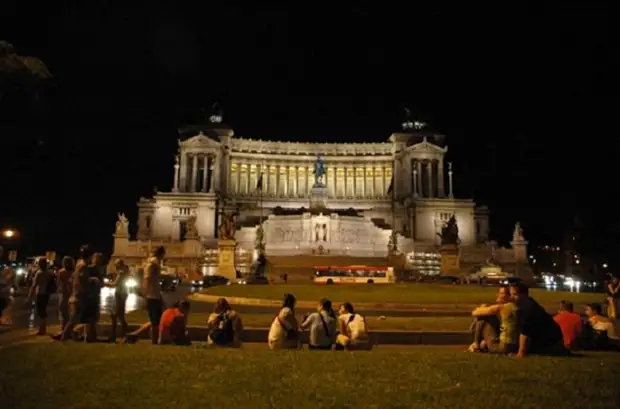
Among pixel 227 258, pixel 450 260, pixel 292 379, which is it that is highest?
pixel 450 260

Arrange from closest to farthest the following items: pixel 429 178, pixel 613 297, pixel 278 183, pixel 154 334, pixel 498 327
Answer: pixel 498 327
pixel 154 334
pixel 613 297
pixel 429 178
pixel 278 183

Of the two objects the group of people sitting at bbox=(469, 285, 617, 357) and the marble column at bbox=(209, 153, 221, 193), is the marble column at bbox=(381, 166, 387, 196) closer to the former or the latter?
the marble column at bbox=(209, 153, 221, 193)

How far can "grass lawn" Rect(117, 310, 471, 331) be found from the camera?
1820 cm

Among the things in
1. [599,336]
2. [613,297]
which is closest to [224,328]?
[599,336]

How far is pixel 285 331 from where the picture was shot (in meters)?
14.4

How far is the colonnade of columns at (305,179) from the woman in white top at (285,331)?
9791cm

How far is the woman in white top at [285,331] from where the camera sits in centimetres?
1430

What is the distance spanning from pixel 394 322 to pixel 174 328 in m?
8.07

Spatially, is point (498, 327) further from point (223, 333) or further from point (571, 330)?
point (223, 333)

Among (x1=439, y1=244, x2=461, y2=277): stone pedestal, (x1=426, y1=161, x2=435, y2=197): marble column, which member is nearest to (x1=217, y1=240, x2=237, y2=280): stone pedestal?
(x1=439, y1=244, x2=461, y2=277): stone pedestal

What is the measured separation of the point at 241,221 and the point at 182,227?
9492mm

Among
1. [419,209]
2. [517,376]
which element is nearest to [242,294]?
[517,376]

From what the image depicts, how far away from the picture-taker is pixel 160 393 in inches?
362

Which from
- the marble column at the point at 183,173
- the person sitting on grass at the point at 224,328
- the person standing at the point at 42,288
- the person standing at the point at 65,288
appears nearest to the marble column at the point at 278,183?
the marble column at the point at 183,173
